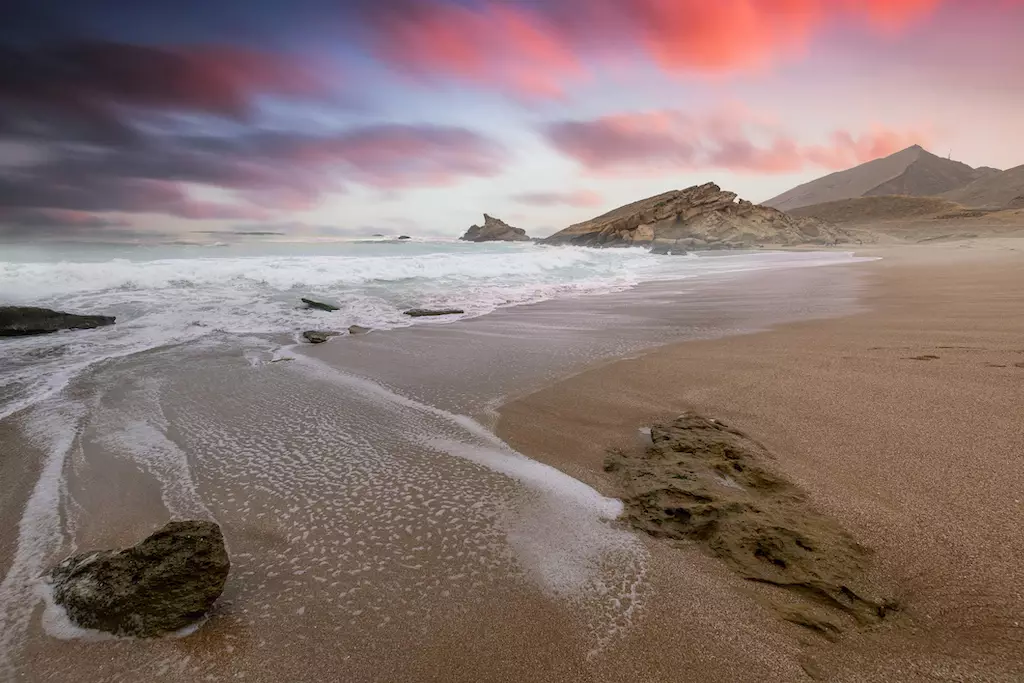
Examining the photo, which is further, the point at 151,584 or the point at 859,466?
the point at 859,466

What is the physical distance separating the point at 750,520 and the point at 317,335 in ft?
22.0

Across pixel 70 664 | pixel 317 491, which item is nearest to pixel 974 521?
pixel 317 491

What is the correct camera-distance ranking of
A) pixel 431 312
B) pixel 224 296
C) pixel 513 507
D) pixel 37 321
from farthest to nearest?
pixel 224 296, pixel 431 312, pixel 37 321, pixel 513 507

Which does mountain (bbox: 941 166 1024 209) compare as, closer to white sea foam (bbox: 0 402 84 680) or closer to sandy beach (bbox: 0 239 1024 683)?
sandy beach (bbox: 0 239 1024 683)

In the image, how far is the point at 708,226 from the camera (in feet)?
199

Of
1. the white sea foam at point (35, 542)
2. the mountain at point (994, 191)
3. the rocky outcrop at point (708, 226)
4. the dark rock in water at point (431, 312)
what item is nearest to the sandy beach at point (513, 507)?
the white sea foam at point (35, 542)

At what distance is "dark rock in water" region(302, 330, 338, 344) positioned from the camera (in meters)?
7.39

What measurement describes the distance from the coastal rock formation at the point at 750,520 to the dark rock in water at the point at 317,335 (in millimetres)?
5535

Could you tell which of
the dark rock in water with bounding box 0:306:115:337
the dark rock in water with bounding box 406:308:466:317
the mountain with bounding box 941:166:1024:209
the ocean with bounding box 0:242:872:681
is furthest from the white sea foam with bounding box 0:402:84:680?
the mountain with bounding box 941:166:1024:209

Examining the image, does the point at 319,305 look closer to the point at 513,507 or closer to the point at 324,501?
the point at 324,501

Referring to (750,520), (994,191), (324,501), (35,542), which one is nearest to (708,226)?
(750,520)

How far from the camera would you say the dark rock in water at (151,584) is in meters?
1.87

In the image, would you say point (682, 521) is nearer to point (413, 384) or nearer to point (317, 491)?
point (317, 491)

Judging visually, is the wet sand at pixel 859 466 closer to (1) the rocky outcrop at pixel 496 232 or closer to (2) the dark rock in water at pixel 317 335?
(2) the dark rock in water at pixel 317 335
